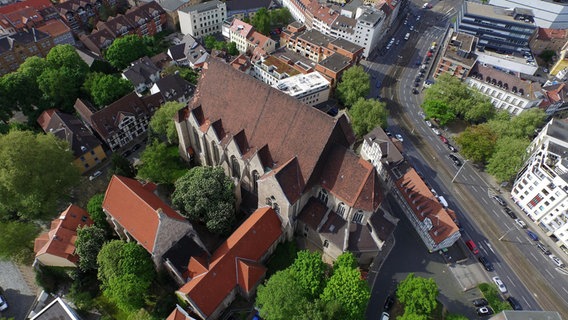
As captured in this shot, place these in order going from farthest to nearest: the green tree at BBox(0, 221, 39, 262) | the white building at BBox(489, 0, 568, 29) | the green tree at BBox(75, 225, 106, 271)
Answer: the white building at BBox(489, 0, 568, 29) < the green tree at BBox(0, 221, 39, 262) < the green tree at BBox(75, 225, 106, 271)

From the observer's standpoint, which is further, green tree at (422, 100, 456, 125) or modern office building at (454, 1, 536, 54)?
modern office building at (454, 1, 536, 54)

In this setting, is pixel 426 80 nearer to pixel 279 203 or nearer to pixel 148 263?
pixel 279 203

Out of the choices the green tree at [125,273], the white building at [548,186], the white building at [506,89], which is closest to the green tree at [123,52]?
the green tree at [125,273]

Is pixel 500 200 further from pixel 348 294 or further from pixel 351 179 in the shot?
pixel 348 294

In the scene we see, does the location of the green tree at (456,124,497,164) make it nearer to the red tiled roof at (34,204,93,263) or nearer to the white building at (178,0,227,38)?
the red tiled roof at (34,204,93,263)

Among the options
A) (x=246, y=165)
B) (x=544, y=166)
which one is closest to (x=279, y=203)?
(x=246, y=165)

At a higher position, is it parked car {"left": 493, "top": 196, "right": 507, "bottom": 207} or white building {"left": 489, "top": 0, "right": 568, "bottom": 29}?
white building {"left": 489, "top": 0, "right": 568, "bottom": 29}

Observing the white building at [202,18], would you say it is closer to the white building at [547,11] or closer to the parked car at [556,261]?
the white building at [547,11]

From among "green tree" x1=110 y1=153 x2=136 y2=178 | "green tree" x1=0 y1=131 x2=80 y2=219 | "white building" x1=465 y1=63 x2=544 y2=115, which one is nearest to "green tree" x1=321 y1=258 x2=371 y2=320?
"green tree" x1=110 y1=153 x2=136 y2=178
